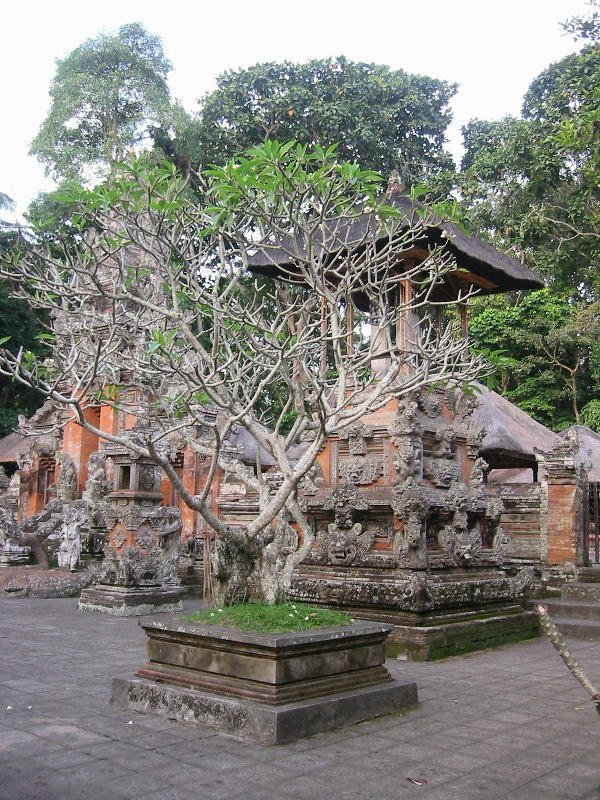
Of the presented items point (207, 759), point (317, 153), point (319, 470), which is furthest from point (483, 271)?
point (207, 759)

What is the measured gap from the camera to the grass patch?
5.90 meters

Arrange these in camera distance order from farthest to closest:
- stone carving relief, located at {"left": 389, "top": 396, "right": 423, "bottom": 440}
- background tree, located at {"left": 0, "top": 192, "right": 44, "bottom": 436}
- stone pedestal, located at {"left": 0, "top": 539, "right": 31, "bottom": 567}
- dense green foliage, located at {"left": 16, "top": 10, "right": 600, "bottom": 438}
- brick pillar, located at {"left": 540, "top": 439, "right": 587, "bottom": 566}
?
background tree, located at {"left": 0, "top": 192, "right": 44, "bottom": 436} → dense green foliage, located at {"left": 16, "top": 10, "right": 600, "bottom": 438} → stone pedestal, located at {"left": 0, "top": 539, "right": 31, "bottom": 567} → brick pillar, located at {"left": 540, "top": 439, "right": 587, "bottom": 566} → stone carving relief, located at {"left": 389, "top": 396, "right": 423, "bottom": 440}

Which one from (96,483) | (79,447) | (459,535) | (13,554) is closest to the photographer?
(459,535)

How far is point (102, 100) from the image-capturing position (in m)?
26.8

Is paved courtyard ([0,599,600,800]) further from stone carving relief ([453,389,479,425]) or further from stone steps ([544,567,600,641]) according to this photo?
stone carving relief ([453,389,479,425])

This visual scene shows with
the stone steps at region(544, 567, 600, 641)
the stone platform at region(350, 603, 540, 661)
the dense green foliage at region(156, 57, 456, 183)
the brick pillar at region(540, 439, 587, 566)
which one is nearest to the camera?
the stone platform at region(350, 603, 540, 661)

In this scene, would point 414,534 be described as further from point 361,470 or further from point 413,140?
point 413,140

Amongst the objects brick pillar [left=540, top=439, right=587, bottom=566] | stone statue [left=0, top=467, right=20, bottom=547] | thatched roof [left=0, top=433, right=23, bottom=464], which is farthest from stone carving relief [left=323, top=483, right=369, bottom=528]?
thatched roof [left=0, top=433, right=23, bottom=464]

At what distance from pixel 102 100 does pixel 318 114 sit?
8.06 m

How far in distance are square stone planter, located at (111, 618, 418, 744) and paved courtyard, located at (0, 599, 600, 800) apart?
0.41ft

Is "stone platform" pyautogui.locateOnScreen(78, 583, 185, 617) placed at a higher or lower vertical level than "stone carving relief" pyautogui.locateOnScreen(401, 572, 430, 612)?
lower

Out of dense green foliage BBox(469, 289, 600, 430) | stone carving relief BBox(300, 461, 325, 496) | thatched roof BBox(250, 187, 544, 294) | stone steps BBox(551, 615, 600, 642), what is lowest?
stone steps BBox(551, 615, 600, 642)

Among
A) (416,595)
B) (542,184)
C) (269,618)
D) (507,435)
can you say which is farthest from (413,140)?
(269,618)

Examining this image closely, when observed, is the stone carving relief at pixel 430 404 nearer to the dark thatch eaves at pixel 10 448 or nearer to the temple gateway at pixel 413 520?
the temple gateway at pixel 413 520
